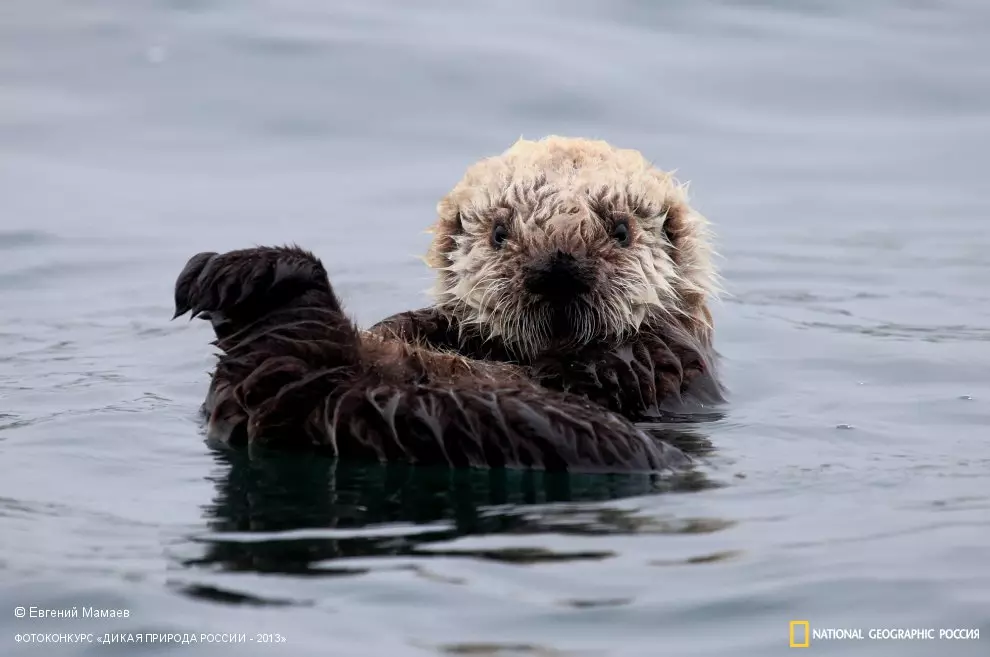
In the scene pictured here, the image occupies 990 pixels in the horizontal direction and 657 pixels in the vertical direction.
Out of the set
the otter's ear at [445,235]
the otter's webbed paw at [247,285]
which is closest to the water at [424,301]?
the otter's webbed paw at [247,285]

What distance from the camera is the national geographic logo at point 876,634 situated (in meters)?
3.36

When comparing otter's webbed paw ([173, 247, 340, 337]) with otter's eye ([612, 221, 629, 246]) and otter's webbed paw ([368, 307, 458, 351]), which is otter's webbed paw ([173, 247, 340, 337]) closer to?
otter's webbed paw ([368, 307, 458, 351])

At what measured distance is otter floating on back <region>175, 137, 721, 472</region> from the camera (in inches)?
172

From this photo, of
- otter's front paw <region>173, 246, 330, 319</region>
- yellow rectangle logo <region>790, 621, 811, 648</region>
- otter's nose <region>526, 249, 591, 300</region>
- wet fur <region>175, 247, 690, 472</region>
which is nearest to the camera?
yellow rectangle logo <region>790, 621, 811, 648</region>

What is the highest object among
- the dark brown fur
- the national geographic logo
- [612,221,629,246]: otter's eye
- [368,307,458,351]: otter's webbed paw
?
[612,221,629,246]: otter's eye

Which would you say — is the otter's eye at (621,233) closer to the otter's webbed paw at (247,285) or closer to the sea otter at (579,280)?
the sea otter at (579,280)

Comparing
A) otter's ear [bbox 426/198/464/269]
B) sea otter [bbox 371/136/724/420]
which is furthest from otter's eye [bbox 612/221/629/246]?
otter's ear [bbox 426/198/464/269]

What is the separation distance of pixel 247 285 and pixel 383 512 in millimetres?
839

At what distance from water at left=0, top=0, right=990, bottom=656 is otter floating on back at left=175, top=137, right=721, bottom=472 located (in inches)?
6.1

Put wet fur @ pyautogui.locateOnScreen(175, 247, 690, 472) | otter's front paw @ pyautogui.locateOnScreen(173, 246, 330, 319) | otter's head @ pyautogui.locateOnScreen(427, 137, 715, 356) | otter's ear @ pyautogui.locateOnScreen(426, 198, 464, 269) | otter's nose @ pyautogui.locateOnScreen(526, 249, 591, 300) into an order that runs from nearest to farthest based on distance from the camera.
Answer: wet fur @ pyautogui.locateOnScreen(175, 247, 690, 472)
otter's front paw @ pyautogui.locateOnScreen(173, 246, 330, 319)
otter's nose @ pyautogui.locateOnScreen(526, 249, 591, 300)
otter's head @ pyautogui.locateOnScreen(427, 137, 715, 356)
otter's ear @ pyautogui.locateOnScreen(426, 198, 464, 269)

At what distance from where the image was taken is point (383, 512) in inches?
165

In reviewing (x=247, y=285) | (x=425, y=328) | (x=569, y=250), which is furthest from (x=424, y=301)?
(x=247, y=285)

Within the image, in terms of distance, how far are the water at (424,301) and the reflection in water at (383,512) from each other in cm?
1

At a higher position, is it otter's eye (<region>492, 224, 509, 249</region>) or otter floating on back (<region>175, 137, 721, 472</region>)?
otter's eye (<region>492, 224, 509, 249</region>)
